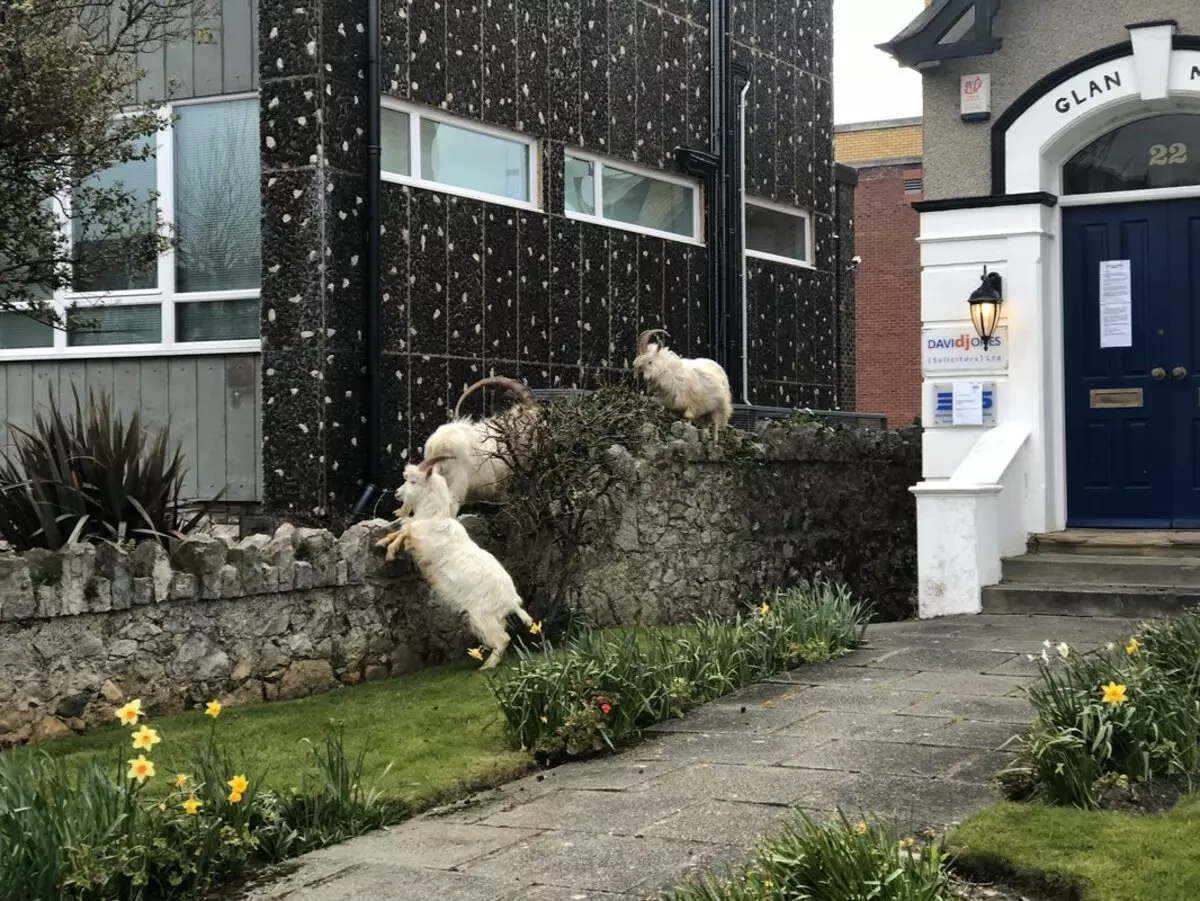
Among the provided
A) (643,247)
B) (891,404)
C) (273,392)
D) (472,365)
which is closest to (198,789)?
(273,392)

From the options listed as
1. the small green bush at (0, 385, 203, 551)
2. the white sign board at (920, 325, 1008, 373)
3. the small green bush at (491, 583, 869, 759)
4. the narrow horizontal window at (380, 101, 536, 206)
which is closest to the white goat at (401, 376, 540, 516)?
the small green bush at (491, 583, 869, 759)

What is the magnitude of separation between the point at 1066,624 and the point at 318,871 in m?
6.35

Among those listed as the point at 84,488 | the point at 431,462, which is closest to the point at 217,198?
the point at 431,462

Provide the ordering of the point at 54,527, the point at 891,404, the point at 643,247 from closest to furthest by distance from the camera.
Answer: the point at 54,527 → the point at 643,247 → the point at 891,404

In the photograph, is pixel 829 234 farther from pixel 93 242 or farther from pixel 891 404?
pixel 891 404

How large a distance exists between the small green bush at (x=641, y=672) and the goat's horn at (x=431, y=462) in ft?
5.12

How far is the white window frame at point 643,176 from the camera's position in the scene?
14938 millimetres

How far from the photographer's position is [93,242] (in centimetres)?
1149

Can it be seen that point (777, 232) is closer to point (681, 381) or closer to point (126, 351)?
point (681, 381)

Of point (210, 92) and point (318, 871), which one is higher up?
point (210, 92)

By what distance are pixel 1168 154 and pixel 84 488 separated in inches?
356

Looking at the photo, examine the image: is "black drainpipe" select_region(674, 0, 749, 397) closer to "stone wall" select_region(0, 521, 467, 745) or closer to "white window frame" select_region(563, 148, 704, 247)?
"white window frame" select_region(563, 148, 704, 247)

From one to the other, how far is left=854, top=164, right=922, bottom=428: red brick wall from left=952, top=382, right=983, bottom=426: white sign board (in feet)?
66.4

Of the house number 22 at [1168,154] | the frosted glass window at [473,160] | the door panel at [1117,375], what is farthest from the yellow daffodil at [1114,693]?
the frosted glass window at [473,160]
